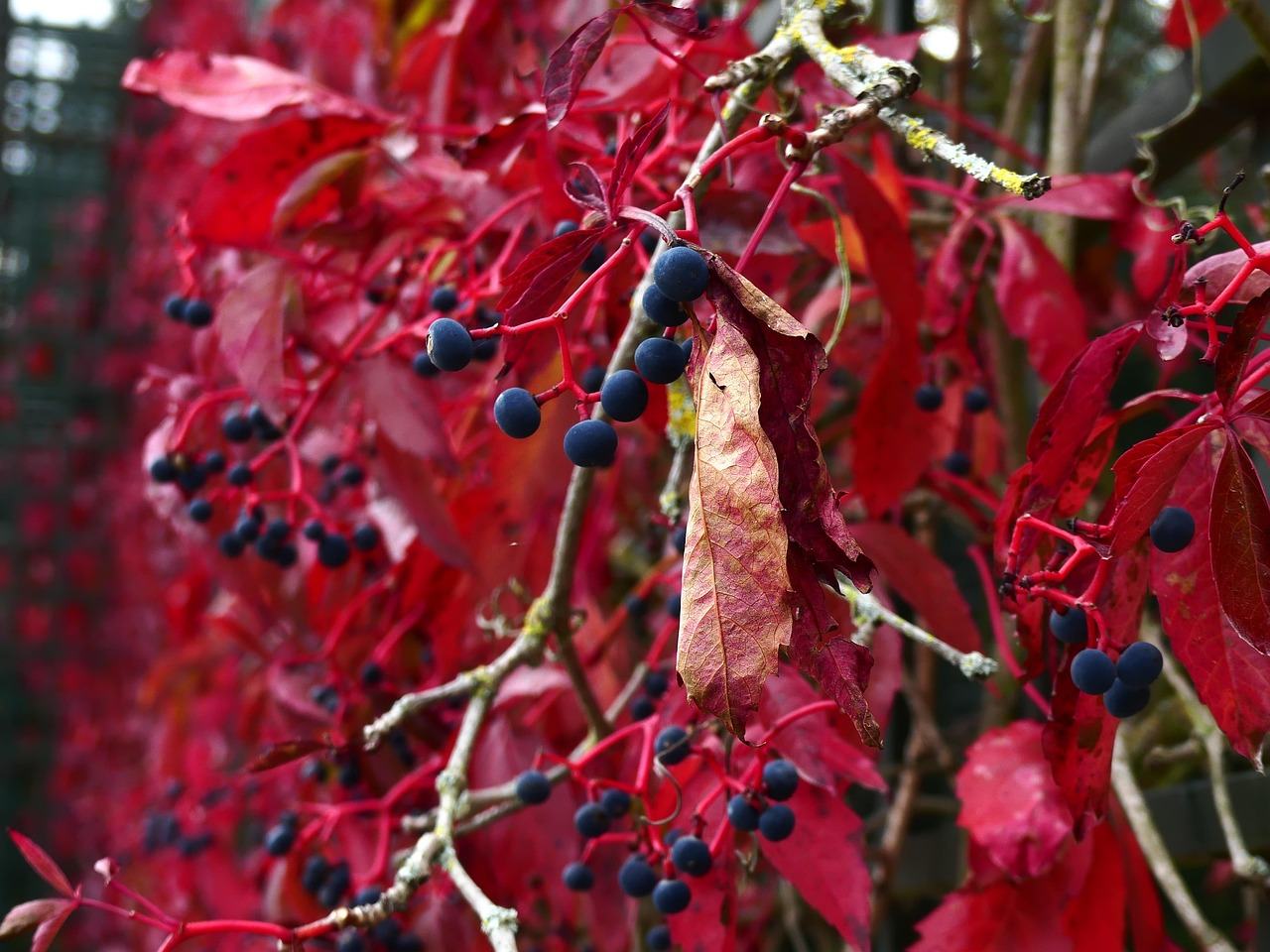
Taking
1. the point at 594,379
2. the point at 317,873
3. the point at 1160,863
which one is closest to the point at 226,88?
the point at 594,379

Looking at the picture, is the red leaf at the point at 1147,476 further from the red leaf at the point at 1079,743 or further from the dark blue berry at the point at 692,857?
the dark blue berry at the point at 692,857

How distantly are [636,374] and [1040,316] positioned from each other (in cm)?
58

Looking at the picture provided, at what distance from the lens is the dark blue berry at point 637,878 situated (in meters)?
0.72

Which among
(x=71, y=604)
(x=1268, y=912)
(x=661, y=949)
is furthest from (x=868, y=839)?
(x=71, y=604)

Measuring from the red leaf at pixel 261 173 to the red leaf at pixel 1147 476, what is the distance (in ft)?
2.39

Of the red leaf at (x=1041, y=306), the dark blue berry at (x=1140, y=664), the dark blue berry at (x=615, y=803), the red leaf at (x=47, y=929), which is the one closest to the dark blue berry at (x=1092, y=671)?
the dark blue berry at (x=1140, y=664)

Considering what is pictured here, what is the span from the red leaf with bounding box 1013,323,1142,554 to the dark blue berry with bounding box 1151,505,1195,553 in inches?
3.0

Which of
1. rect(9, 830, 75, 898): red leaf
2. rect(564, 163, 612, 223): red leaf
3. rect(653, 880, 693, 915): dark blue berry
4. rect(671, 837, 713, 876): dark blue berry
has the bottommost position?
rect(9, 830, 75, 898): red leaf

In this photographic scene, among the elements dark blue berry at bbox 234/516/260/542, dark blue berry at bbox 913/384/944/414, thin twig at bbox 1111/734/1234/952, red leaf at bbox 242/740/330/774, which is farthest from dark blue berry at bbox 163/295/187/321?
thin twig at bbox 1111/734/1234/952

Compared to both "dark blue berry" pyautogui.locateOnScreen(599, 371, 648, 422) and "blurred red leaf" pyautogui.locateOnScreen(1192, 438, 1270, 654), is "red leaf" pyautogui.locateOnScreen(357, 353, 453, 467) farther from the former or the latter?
"blurred red leaf" pyautogui.locateOnScreen(1192, 438, 1270, 654)

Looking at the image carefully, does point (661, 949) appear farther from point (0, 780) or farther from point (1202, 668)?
point (0, 780)

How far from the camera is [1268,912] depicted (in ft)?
3.16

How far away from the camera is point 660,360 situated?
1.57 ft

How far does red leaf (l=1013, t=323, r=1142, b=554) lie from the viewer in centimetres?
59
